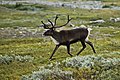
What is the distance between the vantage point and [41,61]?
20.7 metres

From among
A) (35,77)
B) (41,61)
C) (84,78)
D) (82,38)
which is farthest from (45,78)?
(82,38)

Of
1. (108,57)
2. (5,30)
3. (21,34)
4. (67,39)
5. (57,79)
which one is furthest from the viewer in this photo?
(5,30)

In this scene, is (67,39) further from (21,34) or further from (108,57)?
(21,34)

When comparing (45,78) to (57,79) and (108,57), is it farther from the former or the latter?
(108,57)

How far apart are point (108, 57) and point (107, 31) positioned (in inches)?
855

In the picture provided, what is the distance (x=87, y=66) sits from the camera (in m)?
18.1

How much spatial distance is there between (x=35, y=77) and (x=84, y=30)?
581 centimetres

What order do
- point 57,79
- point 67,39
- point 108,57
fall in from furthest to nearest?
point 67,39 → point 108,57 → point 57,79

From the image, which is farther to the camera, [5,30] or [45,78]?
[5,30]

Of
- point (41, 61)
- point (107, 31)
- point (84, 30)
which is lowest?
point (107, 31)

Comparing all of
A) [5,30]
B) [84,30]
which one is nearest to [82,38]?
[84,30]

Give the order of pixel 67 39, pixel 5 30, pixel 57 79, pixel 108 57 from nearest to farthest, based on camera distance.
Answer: pixel 57 79
pixel 108 57
pixel 67 39
pixel 5 30

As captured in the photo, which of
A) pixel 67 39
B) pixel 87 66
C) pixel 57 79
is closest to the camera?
pixel 57 79

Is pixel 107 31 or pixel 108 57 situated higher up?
pixel 108 57
